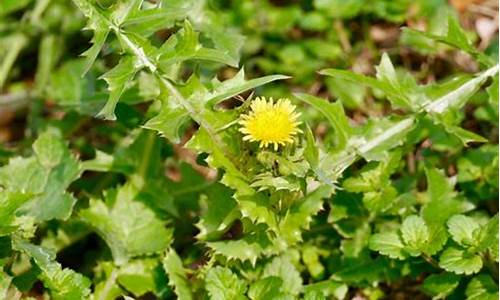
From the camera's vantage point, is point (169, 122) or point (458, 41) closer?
point (169, 122)

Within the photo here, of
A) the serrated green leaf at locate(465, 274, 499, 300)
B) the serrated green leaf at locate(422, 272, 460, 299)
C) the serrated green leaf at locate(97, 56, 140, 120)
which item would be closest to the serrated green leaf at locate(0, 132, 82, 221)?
the serrated green leaf at locate(97, 56, 140, 120)

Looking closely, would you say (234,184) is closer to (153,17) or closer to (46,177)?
(153,17)

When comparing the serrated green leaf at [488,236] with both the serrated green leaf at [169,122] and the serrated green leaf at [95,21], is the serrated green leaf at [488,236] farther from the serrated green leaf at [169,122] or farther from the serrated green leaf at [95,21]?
the serrated green leaf at [95,21]

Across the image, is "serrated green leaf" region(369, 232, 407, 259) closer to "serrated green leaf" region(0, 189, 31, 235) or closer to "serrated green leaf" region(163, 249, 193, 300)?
"serrated green leaf" region(163, 249, 193, 300)

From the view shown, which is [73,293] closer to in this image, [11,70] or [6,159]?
[6,159]

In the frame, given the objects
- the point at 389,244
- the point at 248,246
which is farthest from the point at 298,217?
the point at 389,244

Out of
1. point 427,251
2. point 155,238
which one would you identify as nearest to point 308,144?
point 427,251

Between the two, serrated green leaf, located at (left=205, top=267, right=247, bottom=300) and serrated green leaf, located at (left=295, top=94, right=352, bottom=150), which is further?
serrated green leaf, located at (left=295, top=94, right=352, bottom=150)
